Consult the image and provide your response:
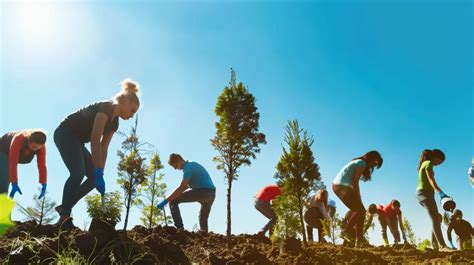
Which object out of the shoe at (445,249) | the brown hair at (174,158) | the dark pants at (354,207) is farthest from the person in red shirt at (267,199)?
the shoe at (445,249)

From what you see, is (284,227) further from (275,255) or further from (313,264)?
(313,264)

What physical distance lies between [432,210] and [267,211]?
4057 mm

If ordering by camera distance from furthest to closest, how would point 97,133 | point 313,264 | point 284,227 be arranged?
point 284,227 → point 97,133 → point 313,264

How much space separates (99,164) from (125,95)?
988 mm

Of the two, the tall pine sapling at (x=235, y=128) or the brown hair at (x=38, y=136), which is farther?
the tall pine sapling at (x=235, y=128)

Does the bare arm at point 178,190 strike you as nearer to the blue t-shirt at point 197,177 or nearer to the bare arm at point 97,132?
the blue t-shirt at point 197,177

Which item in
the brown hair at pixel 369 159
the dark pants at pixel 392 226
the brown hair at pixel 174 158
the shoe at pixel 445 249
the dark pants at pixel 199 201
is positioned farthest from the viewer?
the dark pants at pixel 392 226

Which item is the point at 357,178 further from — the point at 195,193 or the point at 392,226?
the point at 392,226

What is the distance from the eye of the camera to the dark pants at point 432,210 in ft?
24.3

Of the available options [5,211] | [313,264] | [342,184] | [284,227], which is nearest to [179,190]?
[284,227]

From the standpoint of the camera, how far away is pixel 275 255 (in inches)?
196

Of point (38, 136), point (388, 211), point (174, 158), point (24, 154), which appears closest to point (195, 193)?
point (174, 158)

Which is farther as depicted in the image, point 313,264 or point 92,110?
point 92,110

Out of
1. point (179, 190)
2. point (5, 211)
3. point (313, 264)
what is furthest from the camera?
point (179, 190)
